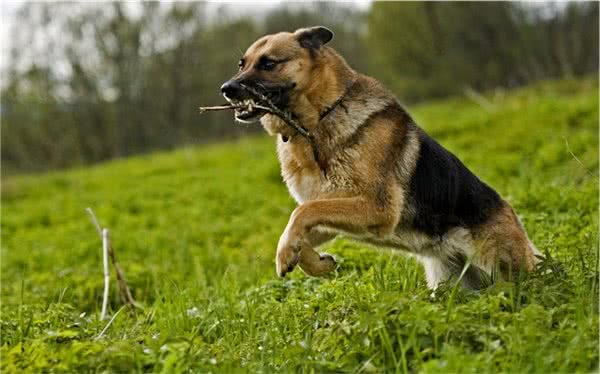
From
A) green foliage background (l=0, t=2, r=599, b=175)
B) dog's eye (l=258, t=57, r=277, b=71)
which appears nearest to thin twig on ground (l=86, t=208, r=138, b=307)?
dog's eye (l=258, t=57, r=277, b=71)

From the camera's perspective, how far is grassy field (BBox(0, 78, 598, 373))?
3.58m

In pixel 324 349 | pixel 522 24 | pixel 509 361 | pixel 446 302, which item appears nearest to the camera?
pixel 509 361

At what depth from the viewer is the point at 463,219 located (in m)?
5.03

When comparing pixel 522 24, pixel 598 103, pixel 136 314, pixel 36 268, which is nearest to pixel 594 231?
pixel 136 314

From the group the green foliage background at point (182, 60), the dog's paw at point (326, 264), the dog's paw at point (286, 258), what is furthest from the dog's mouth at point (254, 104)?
the green foliage background at point (182, 60)

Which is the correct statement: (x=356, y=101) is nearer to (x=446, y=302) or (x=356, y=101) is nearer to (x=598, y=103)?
(x=446, y=302)

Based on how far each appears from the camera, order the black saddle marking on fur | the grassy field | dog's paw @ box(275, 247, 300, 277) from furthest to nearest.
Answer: the black saddle marking on fur < dog's paw @ box(275, 247, 300, 277) < the grassy field

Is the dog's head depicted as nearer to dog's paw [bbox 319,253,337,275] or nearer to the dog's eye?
the dog's eye

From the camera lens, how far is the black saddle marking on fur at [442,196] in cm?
497

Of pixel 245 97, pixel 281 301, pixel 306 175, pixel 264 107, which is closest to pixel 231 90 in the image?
pixel 245 97

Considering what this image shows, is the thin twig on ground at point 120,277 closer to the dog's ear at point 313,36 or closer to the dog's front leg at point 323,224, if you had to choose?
the dog's front leg at point 323,224

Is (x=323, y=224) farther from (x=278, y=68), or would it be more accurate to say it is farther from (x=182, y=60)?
(x=182, y=60)

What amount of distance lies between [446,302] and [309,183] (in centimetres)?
131

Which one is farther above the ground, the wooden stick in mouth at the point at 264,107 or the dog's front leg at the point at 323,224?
the wooden stick in mouth at the point at 264,107
